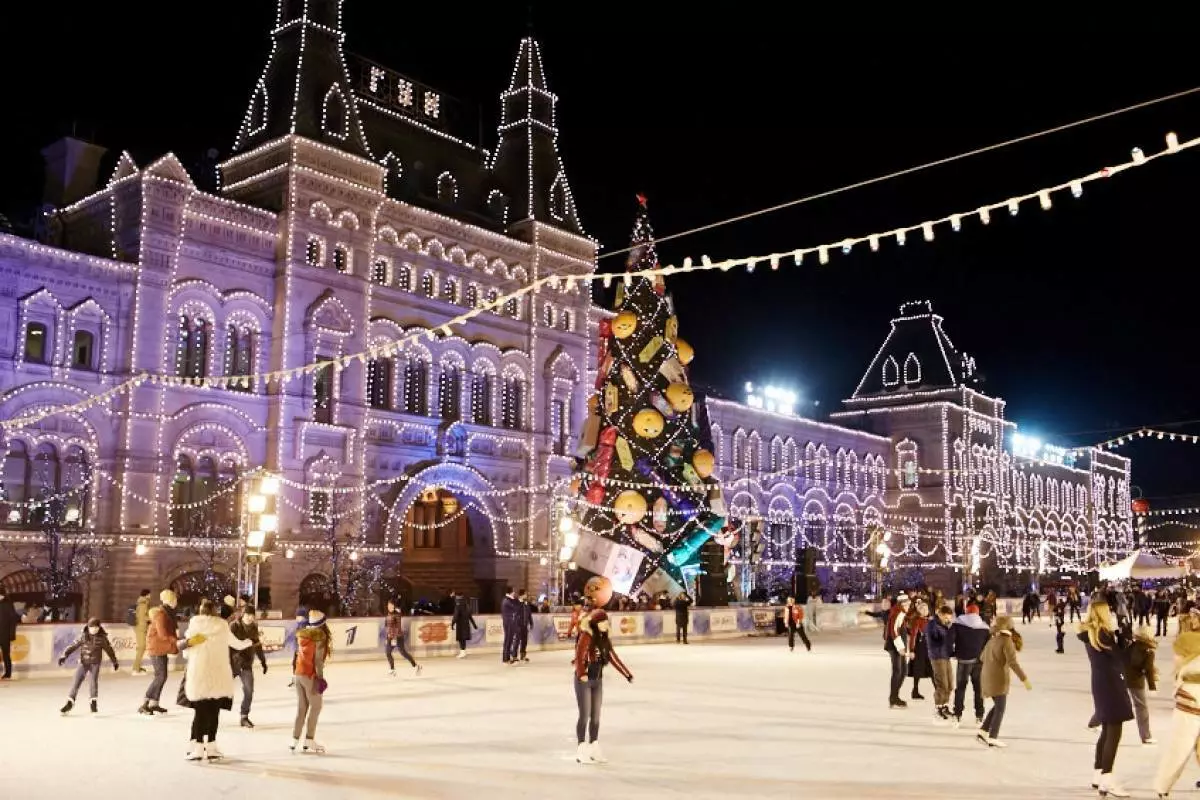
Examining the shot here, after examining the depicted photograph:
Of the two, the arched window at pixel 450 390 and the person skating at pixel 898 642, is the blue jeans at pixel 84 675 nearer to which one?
the person skating at pixel 898 642

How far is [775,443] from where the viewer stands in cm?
6456

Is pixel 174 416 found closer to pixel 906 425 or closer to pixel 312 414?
pixel 312 414

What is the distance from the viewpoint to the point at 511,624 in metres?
25.2

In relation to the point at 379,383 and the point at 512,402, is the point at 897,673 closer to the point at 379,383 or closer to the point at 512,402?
the point at 379,383

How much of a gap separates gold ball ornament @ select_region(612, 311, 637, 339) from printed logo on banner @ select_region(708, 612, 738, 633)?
366 inches

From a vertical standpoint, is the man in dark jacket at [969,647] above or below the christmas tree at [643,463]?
below

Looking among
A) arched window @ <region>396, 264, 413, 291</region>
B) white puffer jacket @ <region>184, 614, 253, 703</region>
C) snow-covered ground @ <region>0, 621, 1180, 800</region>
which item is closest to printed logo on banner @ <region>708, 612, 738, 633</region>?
arched window @ <region>396, 264, 413, 291</region>

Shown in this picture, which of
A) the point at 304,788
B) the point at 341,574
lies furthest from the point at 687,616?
the point at 304,788

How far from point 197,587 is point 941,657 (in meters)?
24.1

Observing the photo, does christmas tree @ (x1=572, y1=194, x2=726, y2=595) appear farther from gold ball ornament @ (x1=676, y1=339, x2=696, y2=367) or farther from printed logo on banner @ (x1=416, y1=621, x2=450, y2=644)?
printed logo on banner @ (x1=416, y1=621, x2=450, y2=644)

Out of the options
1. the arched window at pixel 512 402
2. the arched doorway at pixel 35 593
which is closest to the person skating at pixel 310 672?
the arched doorway at pixel 35 593

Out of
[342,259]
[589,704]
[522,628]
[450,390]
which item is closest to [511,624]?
[522,628]

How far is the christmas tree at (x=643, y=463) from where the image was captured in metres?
35.3

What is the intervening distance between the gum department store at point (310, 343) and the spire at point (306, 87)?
4.0 inches
